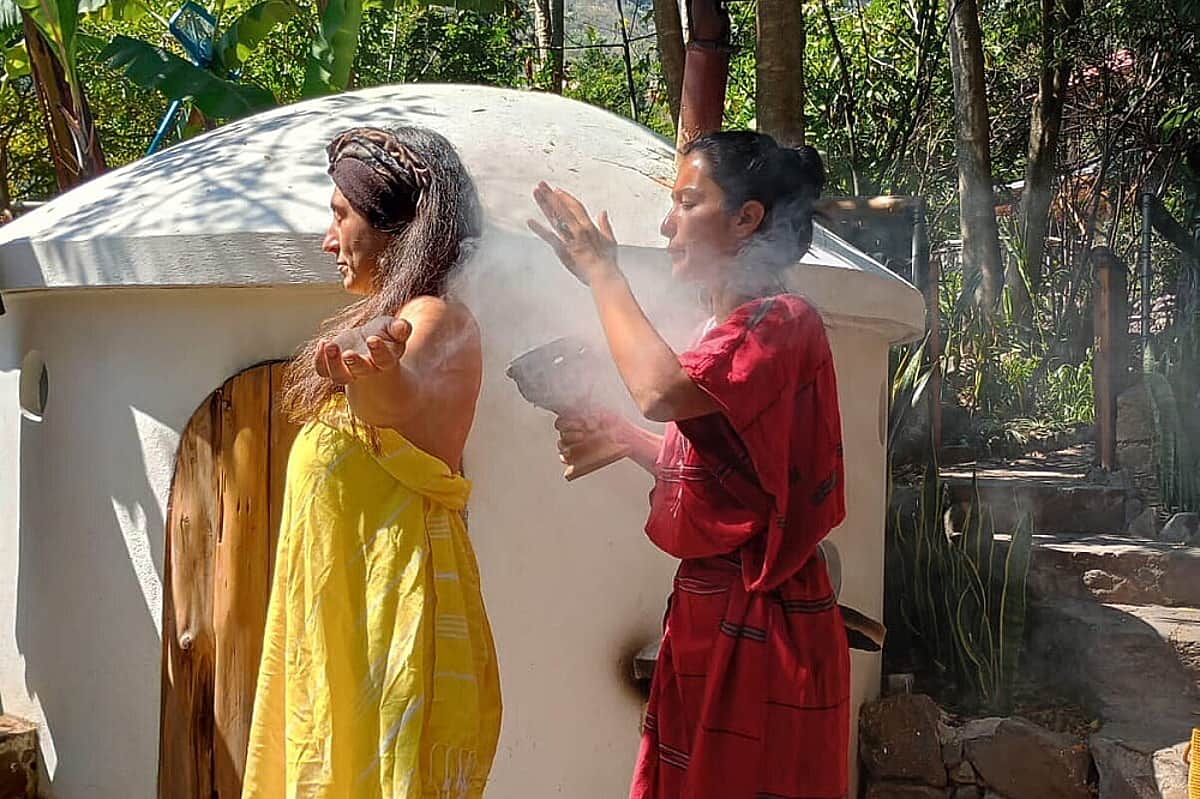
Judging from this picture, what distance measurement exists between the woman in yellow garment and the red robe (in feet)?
1.25

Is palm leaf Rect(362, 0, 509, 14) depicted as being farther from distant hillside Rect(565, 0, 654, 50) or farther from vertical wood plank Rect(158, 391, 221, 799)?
vertical wood plank Rect(158, 391, 221, 799)

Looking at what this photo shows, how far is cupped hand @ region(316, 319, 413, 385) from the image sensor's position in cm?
203

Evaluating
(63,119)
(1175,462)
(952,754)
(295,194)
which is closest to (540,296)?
(295,194)

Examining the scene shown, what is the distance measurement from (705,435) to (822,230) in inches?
118

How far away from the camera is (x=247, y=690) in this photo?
3.88m

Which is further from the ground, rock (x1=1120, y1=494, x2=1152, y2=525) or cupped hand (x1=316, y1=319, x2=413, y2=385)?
cupped hand (x1=316, y1=319, x2=413, y2=385)

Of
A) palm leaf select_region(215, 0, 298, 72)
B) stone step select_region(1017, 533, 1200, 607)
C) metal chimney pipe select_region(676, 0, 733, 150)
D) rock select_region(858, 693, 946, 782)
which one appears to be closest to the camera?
metal chimney pipe select_region(676, 0, 733, 150)

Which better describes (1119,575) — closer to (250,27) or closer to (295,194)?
(295,194)

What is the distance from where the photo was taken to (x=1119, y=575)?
6.34 m

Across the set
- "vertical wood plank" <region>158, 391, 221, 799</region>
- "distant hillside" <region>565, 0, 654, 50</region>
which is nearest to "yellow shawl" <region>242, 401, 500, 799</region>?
"vertical wood plank" <region>158, 391, 221, 799</region>

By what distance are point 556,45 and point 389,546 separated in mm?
12158

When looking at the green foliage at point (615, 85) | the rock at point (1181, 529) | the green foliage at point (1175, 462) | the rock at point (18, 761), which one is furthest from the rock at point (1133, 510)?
the green foliage at point (615, 85)

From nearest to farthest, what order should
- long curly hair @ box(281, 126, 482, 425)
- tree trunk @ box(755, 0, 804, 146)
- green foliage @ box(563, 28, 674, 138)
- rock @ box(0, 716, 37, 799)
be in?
long curly hair @ box(281, 126, 482, 425) < rock @ box(0, 716, 37, 799) < tree trunk @ box(755, 0, 804, 146) < green foliage @ box(563, 28, 674, 138)

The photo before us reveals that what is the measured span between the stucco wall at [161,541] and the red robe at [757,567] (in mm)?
1654
